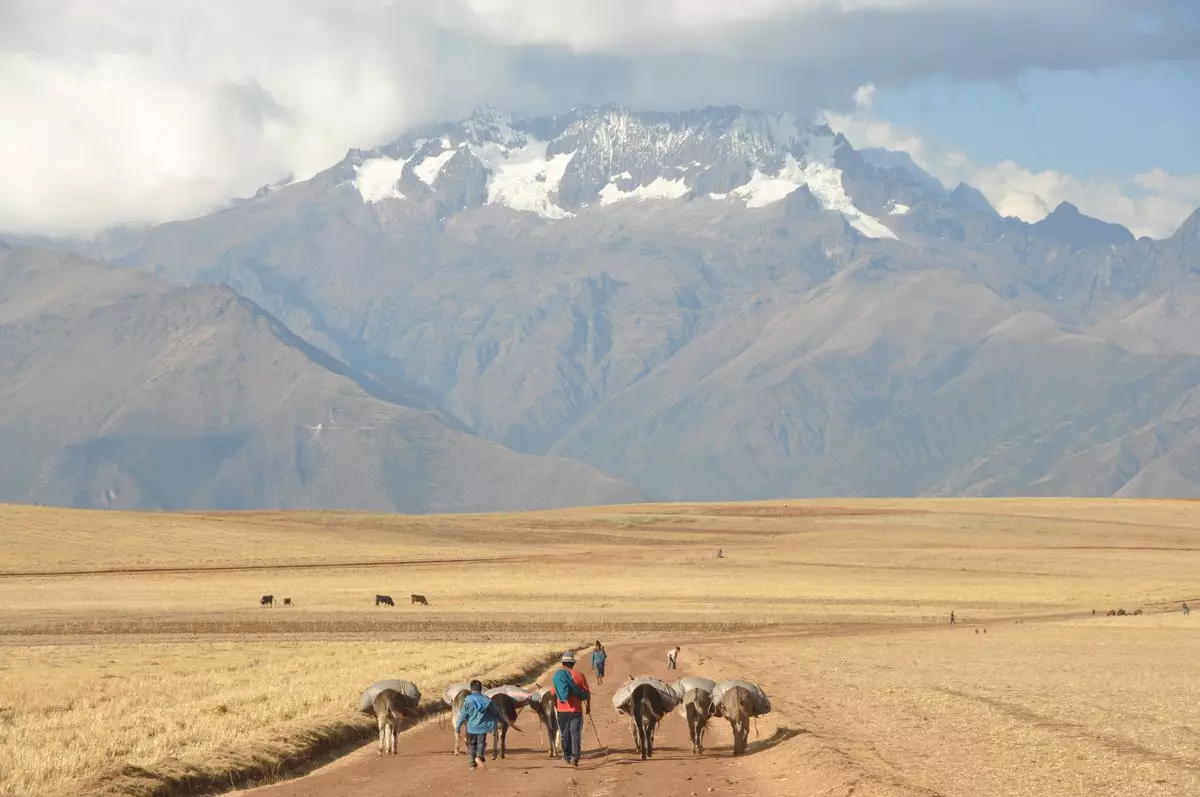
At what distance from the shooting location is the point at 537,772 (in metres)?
30.1

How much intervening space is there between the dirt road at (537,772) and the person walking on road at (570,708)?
40 cm

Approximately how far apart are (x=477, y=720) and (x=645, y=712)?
382 centimetres

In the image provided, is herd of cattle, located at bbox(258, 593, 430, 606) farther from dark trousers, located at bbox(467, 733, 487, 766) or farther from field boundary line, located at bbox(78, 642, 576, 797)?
dark trousers, located at bbox(467, 733, 487, 766)

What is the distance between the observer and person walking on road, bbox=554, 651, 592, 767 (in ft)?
101

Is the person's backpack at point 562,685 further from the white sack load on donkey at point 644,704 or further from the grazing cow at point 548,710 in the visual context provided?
the grazing cow at point 548,710

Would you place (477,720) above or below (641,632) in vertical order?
below

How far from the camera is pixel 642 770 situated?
1192 inches

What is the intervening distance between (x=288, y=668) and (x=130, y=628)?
2493 centimetres

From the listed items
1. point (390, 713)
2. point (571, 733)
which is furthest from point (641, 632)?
point (571, 733)

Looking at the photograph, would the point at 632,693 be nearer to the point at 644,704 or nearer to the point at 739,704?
the point at 644,704

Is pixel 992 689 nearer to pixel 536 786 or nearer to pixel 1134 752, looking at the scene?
pixel 1134 752

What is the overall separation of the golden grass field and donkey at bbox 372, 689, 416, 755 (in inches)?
77.1

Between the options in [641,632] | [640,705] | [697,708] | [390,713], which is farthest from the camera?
[641,632]

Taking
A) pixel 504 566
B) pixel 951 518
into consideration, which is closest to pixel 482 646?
pixel 504 566
